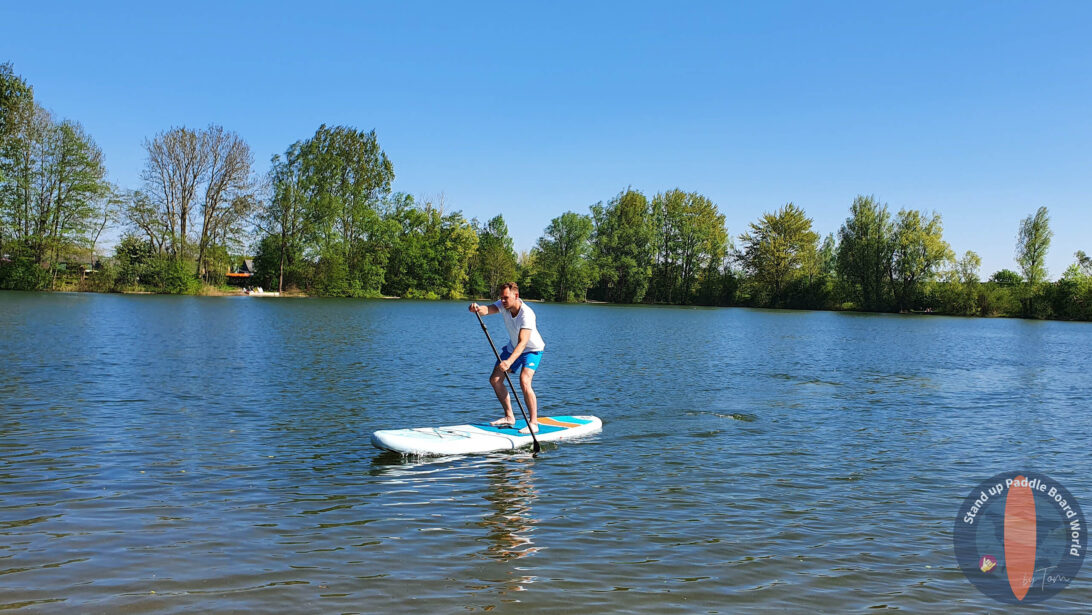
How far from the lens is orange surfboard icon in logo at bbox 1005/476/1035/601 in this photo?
5930 millimetres

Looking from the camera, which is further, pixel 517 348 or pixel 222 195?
pixel 222 195

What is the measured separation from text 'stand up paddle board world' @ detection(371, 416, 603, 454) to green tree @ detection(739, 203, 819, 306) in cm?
8703

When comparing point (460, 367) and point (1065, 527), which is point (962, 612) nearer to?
point (1065, 527)

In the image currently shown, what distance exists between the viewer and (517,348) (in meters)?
10.4

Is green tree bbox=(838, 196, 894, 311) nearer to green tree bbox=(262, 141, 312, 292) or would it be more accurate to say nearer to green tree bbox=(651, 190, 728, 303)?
green tree bbox=(651, 190, 728, 303)

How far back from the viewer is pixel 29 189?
187 ft

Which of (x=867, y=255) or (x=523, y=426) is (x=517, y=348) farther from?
(x=867, y=255)

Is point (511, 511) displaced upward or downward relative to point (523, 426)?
downward

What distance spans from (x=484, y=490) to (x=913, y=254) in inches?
3350

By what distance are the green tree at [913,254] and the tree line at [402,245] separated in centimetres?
15

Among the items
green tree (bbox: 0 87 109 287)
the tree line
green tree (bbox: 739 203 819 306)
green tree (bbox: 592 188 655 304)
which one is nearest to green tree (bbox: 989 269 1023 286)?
the tree line

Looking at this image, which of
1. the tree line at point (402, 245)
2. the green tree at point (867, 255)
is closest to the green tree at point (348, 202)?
the tree line at point (402, 245)

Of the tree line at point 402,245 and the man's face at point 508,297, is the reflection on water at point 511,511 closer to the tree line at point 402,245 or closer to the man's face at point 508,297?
the man's face at point 508,297

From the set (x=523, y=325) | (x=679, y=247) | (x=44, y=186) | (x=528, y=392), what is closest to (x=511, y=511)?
(x=528, y=392)
